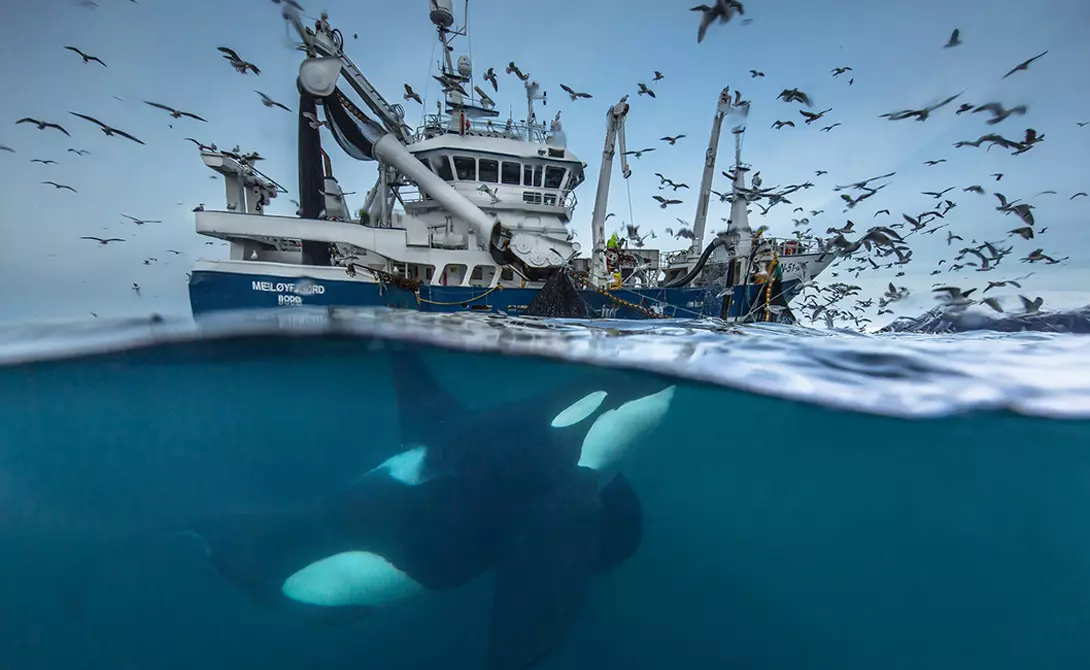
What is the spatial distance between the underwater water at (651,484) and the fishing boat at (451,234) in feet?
20.8

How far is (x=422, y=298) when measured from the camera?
47.2 feet

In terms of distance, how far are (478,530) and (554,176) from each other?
54.7 feet

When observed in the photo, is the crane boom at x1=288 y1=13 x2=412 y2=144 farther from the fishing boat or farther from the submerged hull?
the submerged hull

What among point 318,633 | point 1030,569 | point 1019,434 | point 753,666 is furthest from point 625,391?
point 1030,569

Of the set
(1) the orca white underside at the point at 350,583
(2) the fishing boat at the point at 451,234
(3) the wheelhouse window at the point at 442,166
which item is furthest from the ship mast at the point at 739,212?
(1) the orca white underside at the point at 350,583

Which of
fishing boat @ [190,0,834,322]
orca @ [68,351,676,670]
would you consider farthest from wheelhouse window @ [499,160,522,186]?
orca @ [68,351,676,670]

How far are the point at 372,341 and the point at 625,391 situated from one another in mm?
4760

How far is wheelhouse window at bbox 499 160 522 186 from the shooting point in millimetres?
17820

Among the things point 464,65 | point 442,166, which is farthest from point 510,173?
point 464,65

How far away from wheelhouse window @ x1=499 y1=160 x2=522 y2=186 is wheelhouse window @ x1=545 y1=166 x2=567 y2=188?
1.31 meters

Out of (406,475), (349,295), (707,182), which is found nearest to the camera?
(406,475)

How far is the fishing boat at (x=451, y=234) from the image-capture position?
45.6 ft

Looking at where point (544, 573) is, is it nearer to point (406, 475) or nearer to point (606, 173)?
point (406, 475)

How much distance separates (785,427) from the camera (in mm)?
7277
